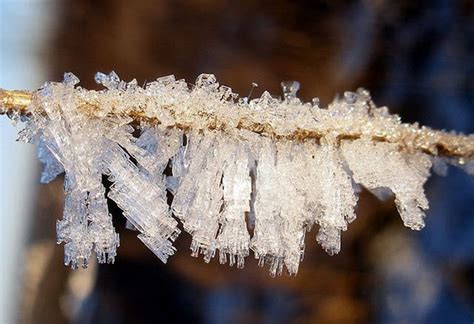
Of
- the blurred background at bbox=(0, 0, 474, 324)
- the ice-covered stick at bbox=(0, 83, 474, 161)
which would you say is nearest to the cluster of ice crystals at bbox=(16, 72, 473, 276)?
the ice-covered stick at bbox=(0, 83, 474, 161)

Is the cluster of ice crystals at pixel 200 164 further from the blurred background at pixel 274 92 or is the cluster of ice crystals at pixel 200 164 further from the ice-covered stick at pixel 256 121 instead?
the blurred background at pixel 274 92

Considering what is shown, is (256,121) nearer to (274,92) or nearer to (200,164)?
(200,164)

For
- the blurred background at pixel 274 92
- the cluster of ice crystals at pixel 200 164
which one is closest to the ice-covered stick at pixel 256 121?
the cluster of ice crystals at pixel 200 164

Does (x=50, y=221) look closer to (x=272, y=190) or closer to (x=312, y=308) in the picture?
(x=312, y=308)

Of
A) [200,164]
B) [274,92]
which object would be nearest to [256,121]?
[200,164]

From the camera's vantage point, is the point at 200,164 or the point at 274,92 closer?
the point at 200,164

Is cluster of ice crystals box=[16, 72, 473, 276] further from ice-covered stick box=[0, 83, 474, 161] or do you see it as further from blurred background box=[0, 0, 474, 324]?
blurred background box=[0, 0, 474, 324]
